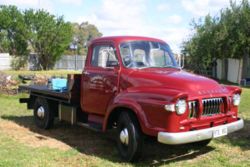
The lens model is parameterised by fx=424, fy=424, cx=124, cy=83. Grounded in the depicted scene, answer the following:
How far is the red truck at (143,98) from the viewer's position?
263 inches

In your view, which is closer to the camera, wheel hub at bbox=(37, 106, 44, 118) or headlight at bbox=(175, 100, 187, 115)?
headlight at bbox=(175, 100, 187, 115)

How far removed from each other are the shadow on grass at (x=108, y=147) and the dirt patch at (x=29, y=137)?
12 cm

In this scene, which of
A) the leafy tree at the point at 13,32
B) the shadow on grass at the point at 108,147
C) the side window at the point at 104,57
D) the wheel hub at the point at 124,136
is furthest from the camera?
the leafy tree at the point at 13,32

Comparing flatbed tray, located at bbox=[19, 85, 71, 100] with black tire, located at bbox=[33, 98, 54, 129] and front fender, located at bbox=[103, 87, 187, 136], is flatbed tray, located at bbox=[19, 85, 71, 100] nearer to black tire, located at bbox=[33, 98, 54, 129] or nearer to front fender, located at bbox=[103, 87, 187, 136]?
black tire, located at bbox=[33, 98, 54, 129]

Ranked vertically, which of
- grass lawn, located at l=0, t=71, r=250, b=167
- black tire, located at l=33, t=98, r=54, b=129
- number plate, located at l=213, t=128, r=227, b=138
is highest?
number plate, located at l=213, t=128, r=227, b=138

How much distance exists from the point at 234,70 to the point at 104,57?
23903 mm

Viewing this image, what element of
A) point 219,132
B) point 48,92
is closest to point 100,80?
point 48,92

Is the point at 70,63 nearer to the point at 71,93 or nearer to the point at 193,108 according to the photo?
the point at 71,93

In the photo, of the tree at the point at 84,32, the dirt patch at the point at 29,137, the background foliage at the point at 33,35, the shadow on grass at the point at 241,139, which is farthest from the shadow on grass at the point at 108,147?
the tree at the point at 84,32

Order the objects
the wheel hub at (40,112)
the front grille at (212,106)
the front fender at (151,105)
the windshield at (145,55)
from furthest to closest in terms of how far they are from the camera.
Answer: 1. the wheel hub at (40,112)
2. the windshield at (145,55)
3. the front grille at (212,106)
4. the front fender at (151,105)

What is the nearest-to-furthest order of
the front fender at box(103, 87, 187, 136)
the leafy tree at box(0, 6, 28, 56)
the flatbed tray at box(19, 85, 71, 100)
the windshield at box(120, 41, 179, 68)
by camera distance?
the front fender at box(103, 87, 187, 136) → the windshield at box(120, 41, 179, 68) → the flatbed tray at box(19, 85, 71, 100) → the leafy tree at box(0, 6, 28, 56)

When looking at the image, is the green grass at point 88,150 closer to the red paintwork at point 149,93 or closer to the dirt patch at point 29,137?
the dirt patch at point 29,137

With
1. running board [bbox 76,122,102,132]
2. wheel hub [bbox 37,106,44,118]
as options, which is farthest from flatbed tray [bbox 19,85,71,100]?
running board [bbox 76,122,102,132]

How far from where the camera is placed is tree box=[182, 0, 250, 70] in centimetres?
2934
